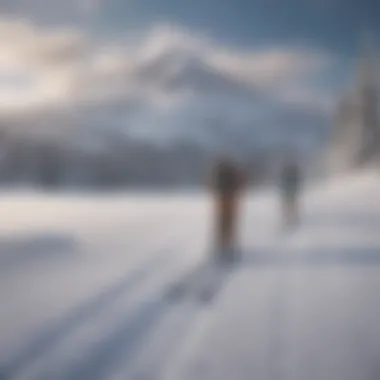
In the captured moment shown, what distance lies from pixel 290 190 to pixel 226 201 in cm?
30

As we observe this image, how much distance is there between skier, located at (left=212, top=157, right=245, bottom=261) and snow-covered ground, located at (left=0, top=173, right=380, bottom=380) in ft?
0.22

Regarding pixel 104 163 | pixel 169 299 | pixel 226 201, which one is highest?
pixel 104 163

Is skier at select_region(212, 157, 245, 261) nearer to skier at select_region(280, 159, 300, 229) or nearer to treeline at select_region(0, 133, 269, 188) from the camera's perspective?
treeline at select_region(0, 133, 269, 188)

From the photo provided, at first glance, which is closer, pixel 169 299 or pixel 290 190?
pixel 169 299

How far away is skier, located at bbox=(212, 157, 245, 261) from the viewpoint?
6.15 feet

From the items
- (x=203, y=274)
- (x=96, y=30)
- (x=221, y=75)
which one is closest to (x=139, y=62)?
(x=96, y=30)

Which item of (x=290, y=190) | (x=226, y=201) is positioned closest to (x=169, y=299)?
(x=226, y=201)

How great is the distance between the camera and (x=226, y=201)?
204 cm

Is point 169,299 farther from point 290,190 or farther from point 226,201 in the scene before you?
point 290,190

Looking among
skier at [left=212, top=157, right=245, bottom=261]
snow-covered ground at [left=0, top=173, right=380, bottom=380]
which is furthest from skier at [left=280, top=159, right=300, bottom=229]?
skier at [left=212, top=157, right=245, bottom=261]

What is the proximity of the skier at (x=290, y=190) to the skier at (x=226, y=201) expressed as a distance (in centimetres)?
19

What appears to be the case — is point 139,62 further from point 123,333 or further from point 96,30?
point 123,333

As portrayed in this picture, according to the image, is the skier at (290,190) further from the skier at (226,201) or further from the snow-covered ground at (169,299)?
the skier at (226,201)

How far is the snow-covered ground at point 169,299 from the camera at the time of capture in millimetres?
1428
